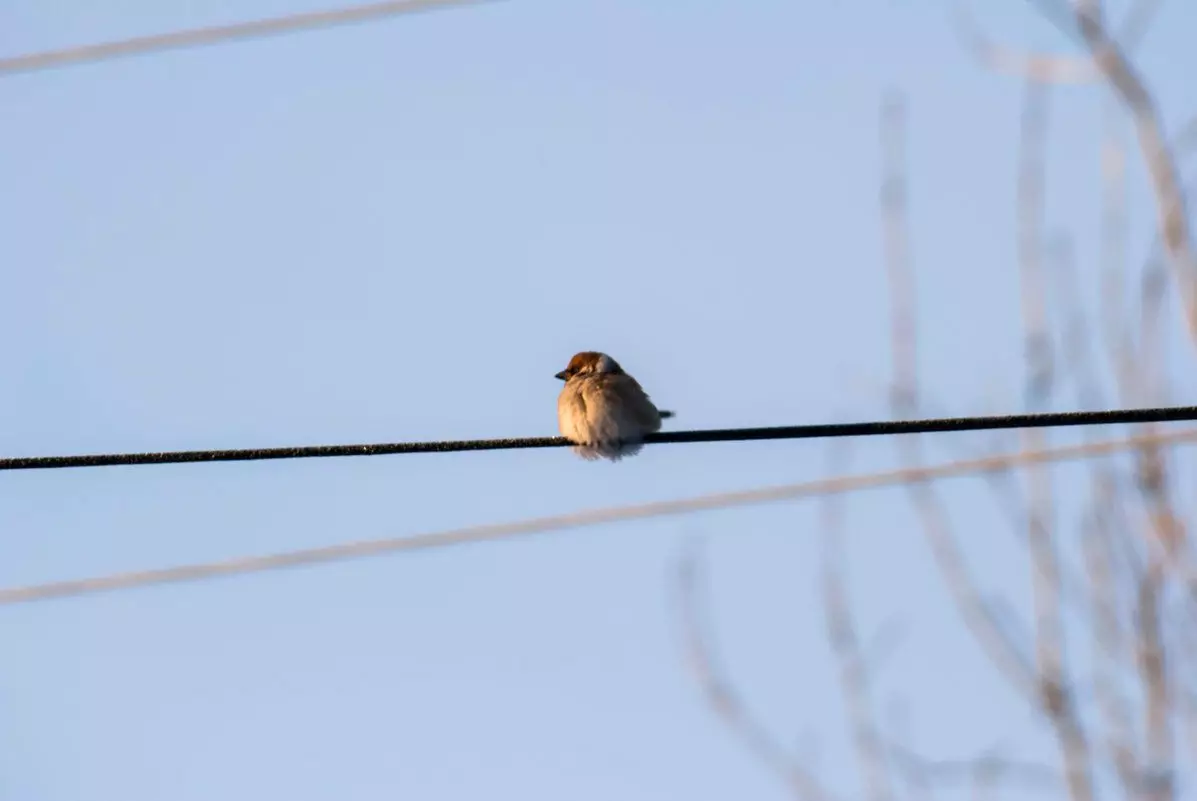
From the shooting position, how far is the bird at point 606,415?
8.20 meters

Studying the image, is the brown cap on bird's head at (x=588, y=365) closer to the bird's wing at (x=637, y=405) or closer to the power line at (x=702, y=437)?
the bird's wing at (x=637, y=405)

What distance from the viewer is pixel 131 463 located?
6.20 m

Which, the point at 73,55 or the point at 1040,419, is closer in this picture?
the point at 1040,419

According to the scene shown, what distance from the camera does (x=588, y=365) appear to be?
9.03 m

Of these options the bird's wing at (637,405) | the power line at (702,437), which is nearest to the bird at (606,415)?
the bird's wing at (637,405)

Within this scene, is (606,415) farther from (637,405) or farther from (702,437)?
(702,437)

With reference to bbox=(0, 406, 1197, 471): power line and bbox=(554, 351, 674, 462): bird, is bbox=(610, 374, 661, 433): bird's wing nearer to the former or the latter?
bbox=(554, 351, 674, 462): bird

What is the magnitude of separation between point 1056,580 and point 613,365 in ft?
7.52

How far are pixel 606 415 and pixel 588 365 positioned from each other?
0.81m

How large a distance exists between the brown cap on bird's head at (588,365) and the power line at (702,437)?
2.46m

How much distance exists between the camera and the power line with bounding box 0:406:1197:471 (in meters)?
5.81

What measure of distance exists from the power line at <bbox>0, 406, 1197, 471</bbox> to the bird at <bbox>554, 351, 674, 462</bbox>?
165 cm

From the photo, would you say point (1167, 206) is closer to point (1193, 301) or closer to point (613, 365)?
point (1193, 301)

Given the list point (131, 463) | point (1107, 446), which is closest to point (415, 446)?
point (131, 463)
